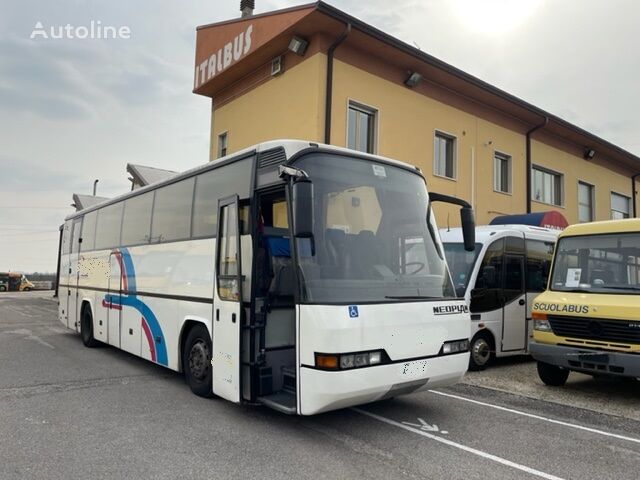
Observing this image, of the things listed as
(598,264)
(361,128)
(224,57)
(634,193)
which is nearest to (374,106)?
(361,128)

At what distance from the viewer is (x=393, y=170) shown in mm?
5961

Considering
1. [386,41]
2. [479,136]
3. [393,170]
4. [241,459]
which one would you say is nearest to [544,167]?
[479,136]

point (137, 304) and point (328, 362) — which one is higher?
point (137, 304)

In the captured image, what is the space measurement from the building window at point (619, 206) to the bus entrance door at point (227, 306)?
2489 centimetres

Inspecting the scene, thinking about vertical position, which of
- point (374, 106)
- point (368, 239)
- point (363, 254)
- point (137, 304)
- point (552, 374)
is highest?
point (374, 106)

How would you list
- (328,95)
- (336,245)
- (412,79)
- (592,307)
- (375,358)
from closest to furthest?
1. (375,358)
2. (336,245)
3. (592,307)
4. (328,95)
5. (412,79)

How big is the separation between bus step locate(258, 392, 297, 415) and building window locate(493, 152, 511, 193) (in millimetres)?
15428

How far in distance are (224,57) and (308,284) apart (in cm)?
1276

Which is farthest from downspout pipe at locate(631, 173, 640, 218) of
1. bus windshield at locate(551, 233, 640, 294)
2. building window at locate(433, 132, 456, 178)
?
bus windshield at locate(551, 233, 640, 294)

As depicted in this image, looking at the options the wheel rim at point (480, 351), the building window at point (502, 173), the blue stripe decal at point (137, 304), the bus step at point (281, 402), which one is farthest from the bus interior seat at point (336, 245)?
the building window at point (502, 173)

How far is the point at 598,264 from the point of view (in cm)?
761

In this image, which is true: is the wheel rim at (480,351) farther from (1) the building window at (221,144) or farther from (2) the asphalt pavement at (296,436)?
(1) the building window at (221,144)

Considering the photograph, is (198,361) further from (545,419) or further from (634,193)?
(634,193)

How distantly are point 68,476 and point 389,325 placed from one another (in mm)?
3049
